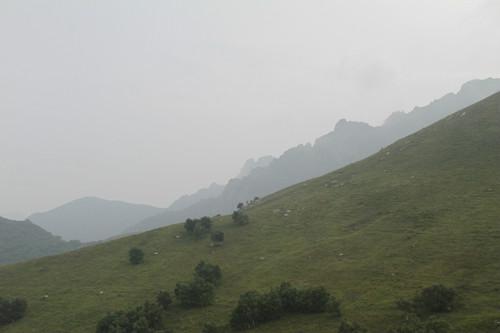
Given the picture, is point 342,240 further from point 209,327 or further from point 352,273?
point 209,327

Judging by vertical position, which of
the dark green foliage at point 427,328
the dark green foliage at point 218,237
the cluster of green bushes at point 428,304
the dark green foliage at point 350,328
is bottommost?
the cluster of green bushes at point 428,304

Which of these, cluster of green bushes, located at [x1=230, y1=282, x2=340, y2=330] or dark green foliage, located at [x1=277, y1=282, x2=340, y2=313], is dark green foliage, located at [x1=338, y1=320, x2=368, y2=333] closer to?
cluster of green bushes, located at [x1=230, y1=282, x2=340, y2=330]

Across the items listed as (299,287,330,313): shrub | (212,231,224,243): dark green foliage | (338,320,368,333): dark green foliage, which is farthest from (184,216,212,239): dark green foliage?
(338,320,368,333): dark green foliage

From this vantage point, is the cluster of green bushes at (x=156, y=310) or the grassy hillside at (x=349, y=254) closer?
the cluster of green bushes at (x=156, y=310)

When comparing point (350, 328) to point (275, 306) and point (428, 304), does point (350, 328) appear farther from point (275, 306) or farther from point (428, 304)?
point (275, 306)

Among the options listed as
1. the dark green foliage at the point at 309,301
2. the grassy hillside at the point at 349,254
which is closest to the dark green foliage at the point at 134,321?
the grassy hillside at the point at 349,254

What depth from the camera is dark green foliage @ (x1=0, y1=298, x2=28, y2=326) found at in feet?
120

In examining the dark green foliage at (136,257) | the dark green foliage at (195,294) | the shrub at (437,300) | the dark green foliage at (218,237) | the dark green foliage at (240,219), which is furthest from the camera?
the dark green foliage at (240,219)

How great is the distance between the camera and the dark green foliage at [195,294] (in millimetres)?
33844

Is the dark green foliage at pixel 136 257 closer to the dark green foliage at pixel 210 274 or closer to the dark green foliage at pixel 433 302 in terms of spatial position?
the dark green foliage at pixel 210 274

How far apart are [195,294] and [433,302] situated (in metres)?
19.2

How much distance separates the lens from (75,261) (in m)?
54.0

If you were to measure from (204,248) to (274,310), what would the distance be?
1068 inches

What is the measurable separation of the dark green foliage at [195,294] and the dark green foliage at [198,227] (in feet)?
73.9
